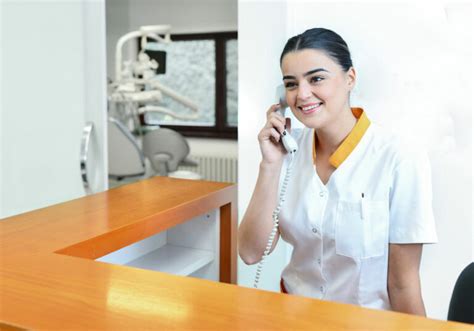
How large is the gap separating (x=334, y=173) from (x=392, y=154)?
0.57 feet

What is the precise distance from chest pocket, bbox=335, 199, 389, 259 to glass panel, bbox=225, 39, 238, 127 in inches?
186

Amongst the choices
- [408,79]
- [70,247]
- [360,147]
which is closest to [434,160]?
[408,79]

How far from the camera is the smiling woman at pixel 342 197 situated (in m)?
1.55

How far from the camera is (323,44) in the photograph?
1.60 metres

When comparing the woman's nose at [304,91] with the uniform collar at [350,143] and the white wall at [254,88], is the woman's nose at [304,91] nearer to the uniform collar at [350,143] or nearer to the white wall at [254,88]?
the uniform collar at [350,143]

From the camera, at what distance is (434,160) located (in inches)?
79.4

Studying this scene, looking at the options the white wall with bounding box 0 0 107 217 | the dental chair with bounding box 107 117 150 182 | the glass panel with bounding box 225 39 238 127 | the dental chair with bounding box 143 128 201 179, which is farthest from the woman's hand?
the glass panel with bounding box 225 39 238 127

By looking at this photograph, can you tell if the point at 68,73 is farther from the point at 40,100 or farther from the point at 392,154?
the point at 392,154

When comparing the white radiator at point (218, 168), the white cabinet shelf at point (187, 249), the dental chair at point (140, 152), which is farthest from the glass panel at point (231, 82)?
the white cabinet shelf at point (187, 249)

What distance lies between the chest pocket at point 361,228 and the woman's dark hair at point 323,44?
0.40 metres

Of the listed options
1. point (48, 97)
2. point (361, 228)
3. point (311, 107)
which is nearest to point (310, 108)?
point (311, 107)

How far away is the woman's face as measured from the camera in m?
1.60

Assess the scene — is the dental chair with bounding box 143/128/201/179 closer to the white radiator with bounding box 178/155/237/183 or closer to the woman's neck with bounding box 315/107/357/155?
the white radiator with bounding box 178/155/237/183

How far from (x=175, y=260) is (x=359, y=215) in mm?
890
